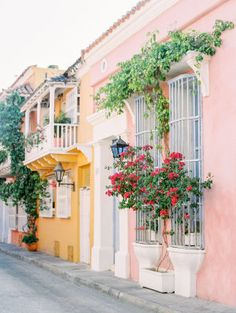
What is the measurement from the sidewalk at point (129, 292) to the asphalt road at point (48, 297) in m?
0.18

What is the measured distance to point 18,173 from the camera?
22.9 meters

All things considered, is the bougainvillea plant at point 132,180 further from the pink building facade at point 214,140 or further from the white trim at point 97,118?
the white trim at point 97,118

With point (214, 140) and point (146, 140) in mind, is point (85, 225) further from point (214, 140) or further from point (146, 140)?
point (214, 140)

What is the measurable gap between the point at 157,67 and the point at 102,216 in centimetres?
576

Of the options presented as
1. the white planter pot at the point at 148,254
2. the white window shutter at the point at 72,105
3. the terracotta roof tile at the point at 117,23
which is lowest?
the white planter pot at the point at 148,254

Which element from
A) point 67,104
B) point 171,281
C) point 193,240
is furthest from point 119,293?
point 67,104

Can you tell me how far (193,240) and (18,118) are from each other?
48.9 ft

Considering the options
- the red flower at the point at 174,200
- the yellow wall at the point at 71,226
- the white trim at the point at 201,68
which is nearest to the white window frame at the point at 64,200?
the yellow wall at the point at 71,226

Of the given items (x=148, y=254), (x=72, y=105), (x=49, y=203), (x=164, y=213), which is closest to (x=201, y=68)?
(x=164, y=213)

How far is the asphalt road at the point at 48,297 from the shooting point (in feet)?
31.5

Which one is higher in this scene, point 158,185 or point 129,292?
point 158,185

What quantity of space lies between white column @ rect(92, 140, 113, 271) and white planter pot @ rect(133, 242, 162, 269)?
10.9 ft

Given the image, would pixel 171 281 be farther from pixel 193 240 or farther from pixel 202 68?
pixel 202 68

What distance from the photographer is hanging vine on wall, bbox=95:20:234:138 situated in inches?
397
